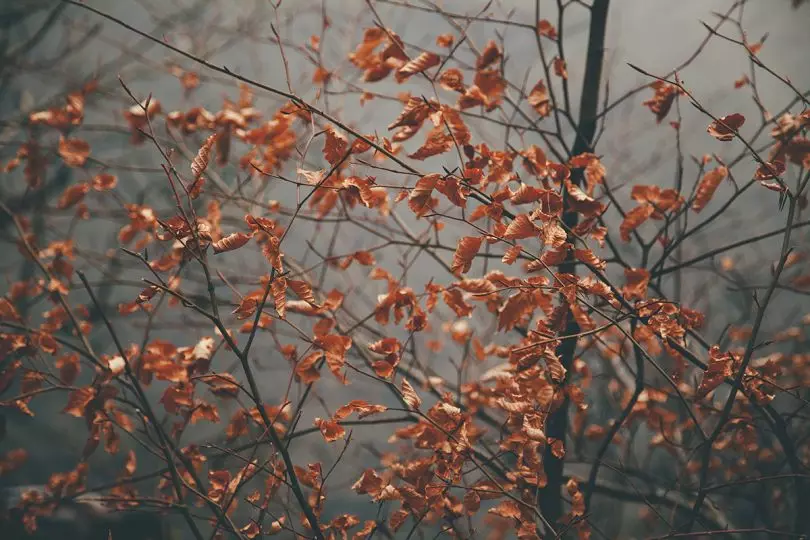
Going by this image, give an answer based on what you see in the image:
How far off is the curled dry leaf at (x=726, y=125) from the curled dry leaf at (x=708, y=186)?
1.15 ft

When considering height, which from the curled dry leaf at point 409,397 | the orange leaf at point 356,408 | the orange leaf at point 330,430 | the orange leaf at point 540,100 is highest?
the orange leaf at point 540,100

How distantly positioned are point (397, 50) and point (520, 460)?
1.39 m

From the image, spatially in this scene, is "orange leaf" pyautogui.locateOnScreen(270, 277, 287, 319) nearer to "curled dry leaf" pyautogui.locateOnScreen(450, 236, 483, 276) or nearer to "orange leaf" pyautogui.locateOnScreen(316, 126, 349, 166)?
"orange leaf" pyautogui.locateOnScreen(316, 126, 349, 166)

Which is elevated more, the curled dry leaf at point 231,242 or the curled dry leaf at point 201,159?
the curled dry leaf at point 201,159

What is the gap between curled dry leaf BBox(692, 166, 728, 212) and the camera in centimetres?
171

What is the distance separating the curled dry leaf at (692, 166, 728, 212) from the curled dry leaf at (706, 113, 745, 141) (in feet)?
1.15

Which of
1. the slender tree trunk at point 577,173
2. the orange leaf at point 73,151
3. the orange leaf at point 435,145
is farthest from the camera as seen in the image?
the orange leaf at point 73,151

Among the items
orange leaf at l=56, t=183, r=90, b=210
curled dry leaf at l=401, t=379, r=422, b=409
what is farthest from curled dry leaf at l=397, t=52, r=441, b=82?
orange leaf at l=56, t=183, r=90, b=210

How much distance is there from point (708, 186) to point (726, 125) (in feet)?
1.41

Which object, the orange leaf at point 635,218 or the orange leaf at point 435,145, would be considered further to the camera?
the orange leaf at point 635,218

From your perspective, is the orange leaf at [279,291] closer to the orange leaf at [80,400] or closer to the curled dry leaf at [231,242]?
the curled dry leaf at [231,242]

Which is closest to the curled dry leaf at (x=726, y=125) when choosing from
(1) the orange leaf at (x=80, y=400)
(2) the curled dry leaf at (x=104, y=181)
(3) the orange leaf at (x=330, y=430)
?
(3) the orange leaf at (x=330, y=430)

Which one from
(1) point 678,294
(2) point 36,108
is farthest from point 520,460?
(2) point 36,108

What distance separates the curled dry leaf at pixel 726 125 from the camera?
4.47 feet
